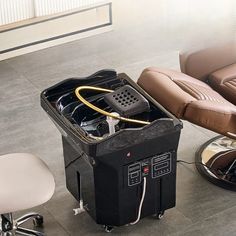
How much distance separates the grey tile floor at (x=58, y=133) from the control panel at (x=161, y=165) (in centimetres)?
30

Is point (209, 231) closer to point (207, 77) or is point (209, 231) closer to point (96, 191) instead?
point (96, 191)

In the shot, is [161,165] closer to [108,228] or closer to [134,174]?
[134,174]

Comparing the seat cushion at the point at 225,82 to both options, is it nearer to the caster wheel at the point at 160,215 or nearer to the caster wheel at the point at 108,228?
the caster wheel at the point at 160,215

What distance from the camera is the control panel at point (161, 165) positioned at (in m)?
2.91

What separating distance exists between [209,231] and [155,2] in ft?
8.04

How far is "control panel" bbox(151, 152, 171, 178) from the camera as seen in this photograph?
9.56ft

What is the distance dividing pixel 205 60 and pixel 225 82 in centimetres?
16

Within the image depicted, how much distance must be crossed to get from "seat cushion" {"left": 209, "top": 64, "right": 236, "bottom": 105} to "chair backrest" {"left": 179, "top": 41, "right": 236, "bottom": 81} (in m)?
0.04

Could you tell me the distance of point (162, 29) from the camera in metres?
4.89

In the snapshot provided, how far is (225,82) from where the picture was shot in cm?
340

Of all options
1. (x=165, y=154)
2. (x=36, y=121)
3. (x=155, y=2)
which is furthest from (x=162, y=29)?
(x=165, y=154)

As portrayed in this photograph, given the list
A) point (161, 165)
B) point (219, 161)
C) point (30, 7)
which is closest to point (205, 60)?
point (219, 161)

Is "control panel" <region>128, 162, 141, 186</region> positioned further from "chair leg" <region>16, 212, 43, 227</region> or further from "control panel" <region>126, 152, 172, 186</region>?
"chair leg" <region>16, 212, 43, 227</region>

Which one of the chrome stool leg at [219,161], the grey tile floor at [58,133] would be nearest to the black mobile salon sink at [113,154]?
the grey tile floor at [58,133]
